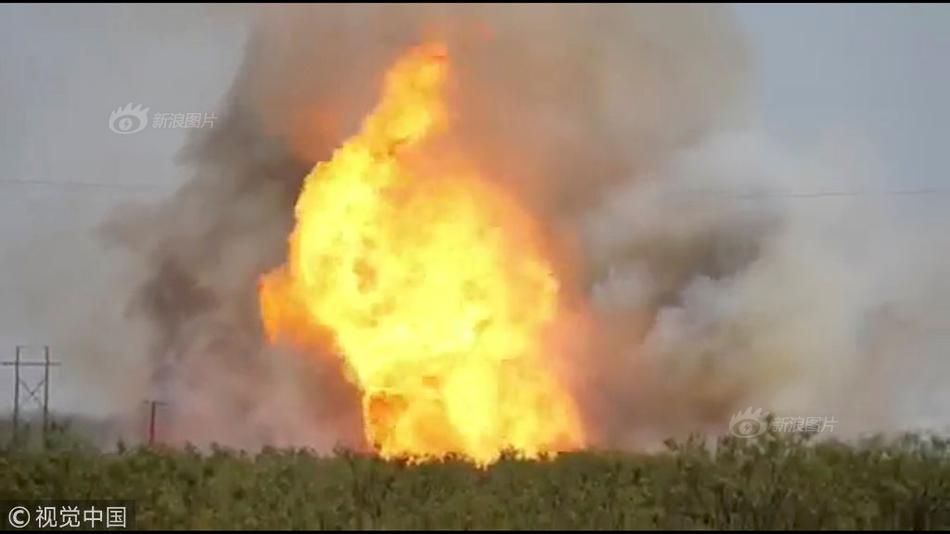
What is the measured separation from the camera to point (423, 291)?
19.8m

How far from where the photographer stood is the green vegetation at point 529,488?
12.5m

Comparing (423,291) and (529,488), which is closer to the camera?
(529,488)

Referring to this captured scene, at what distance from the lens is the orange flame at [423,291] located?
770 inches

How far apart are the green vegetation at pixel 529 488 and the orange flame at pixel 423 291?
4360mm

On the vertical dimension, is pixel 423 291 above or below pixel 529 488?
above

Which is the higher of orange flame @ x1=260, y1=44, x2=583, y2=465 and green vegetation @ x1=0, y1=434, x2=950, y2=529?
orange flame @ x1=260, y1=44, x2=583, y2=465

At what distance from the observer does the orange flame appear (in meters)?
19.5

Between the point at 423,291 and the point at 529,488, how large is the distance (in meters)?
6.25

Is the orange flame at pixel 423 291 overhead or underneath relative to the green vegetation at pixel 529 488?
overhead

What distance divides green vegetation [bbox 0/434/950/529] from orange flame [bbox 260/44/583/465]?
4.36m

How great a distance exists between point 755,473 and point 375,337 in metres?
8.05

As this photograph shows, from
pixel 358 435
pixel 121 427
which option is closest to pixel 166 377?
pixel 121 427

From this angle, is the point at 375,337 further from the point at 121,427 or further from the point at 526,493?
the point at 121,427

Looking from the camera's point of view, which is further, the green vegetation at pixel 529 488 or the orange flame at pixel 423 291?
the orange flame at pixel 423 291
